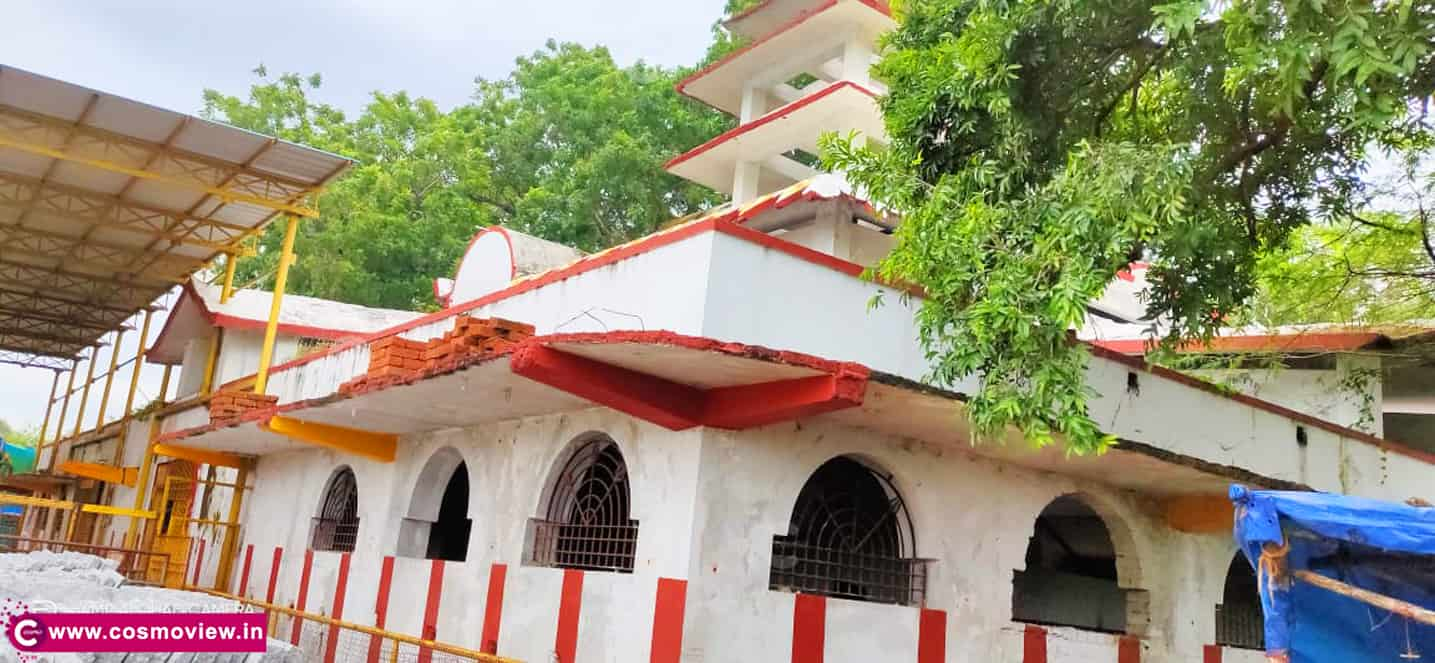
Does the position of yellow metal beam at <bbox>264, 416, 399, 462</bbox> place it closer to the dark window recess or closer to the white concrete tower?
the dark window recess

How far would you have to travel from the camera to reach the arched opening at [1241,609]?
12.7m

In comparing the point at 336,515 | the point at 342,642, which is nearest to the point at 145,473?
the point at 336,515

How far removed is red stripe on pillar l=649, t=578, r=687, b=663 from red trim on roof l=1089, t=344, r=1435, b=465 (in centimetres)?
403

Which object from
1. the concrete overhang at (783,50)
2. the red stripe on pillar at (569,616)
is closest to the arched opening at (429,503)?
the red stripe on pillar at (569,616)

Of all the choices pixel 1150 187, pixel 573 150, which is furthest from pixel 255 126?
pixel 1150 187

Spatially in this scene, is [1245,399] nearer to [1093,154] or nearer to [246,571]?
[1093,154]

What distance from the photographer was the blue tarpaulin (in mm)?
5758

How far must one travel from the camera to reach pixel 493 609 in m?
10.2

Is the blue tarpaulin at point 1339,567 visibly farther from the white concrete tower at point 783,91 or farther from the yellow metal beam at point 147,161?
the yellow metal beam at point 147,161

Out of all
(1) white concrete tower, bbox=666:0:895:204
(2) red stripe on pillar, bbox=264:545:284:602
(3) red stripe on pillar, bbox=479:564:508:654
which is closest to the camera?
(3) red stripe on pillar, bbox=479:564:508:654

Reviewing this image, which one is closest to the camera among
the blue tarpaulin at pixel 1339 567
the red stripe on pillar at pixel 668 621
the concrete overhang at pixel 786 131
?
the blue tarpaulin at pixel 1339 567

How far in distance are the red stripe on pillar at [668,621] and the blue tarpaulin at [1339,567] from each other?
12.6 feet

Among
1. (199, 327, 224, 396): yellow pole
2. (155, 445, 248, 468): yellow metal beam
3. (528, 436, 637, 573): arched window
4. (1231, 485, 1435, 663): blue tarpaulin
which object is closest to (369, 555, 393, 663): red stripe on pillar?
(528, 436, 637, 573): arched window

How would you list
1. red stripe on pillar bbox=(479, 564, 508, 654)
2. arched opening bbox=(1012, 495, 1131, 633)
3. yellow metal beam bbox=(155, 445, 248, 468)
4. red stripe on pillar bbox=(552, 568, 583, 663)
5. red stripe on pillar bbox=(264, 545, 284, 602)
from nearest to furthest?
red stripe on pillar bbox=(552, 568, 583, 663)
red stripe on pillar bbox=(479, 564, 508, 654)
arched opening bbox=(1012, 495, 1131, 633)
red stripe on pillar bbox=(264, 545, 284, 602)
yellow metal beam bbox=(155, 445, 248, 468)
